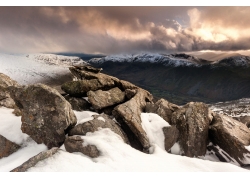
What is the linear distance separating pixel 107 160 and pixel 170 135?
909 centimetres

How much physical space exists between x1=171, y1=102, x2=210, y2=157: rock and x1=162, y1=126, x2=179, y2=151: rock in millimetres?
617

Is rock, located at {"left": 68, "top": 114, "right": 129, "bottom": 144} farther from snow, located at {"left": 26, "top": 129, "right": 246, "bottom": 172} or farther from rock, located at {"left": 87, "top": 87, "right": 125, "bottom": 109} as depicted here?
rock, located at {"left": 87, "top": 87, "right": 125, "bottom": 109}

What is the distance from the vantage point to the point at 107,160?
39.6 feet

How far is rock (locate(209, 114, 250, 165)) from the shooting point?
17641 mm

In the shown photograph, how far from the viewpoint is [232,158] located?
17891 mm

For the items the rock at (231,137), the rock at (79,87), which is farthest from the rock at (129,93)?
the rock at (231,137)

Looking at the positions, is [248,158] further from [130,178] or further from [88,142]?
[88,142]

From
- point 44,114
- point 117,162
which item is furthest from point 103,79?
point 117,162

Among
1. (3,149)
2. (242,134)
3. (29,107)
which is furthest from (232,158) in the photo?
(3,149)

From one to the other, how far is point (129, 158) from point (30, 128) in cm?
1001

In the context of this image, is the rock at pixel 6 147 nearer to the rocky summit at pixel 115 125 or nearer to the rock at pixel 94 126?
the rocky summit at pixel 115 125

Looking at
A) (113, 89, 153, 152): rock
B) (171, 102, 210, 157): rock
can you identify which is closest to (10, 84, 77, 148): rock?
(113, 89, 153, 152): rock

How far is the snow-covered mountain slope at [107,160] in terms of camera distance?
36.5ft

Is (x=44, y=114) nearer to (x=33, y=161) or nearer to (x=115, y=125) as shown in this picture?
(x=33, y=161)
